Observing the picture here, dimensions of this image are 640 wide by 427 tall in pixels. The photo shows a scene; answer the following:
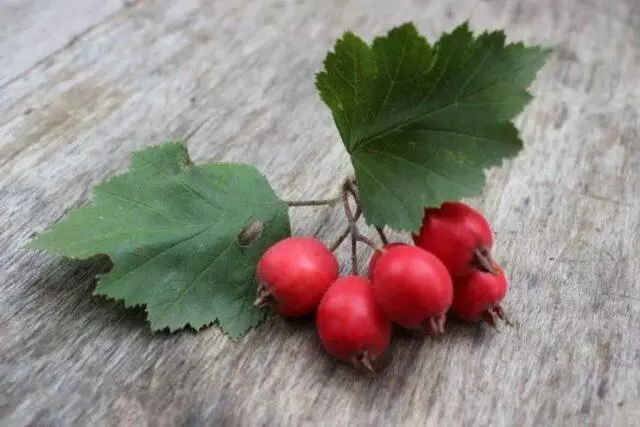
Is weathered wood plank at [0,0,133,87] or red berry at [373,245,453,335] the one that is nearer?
red berry at [373,245,453,335]

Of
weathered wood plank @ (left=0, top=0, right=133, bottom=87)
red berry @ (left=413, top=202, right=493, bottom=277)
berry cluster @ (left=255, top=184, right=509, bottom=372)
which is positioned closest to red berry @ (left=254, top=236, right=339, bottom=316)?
berry cluster @ (left=255, top=184, right=509, bottom=372)

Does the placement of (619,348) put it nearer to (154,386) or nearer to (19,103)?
(154,386)

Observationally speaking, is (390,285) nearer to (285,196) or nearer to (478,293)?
(478,293)

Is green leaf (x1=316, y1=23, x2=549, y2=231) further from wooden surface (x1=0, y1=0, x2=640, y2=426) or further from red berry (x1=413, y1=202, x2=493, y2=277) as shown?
wooden surface (x1=0, y1=0, x2=640, y2=426)

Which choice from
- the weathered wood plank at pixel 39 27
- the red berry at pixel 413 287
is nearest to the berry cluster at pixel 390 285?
the red berry at pixel 413 287

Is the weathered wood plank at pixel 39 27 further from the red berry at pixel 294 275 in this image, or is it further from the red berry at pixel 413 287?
the red berry at pixel 413 287

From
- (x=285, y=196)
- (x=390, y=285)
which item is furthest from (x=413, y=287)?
(x=285, y=196)
